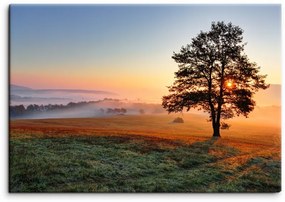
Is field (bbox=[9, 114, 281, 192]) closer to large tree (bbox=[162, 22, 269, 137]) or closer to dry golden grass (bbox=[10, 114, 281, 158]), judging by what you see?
dry golden grass (bbox=[10, 114, 281, 158])

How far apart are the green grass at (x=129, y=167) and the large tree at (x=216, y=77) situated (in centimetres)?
46

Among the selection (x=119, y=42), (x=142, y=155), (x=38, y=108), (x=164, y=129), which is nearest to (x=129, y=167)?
(x=142, y=155)

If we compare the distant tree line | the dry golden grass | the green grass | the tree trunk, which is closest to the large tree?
the tree trunk

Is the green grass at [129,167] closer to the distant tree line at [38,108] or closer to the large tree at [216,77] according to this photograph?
the distant tree line at [38,108]

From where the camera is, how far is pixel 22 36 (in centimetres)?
509

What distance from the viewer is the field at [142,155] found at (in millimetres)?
4941

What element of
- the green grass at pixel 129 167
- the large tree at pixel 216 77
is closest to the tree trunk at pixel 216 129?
the large tree at pixel 216 77

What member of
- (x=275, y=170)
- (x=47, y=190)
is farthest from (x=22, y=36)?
(x=275, y=170)

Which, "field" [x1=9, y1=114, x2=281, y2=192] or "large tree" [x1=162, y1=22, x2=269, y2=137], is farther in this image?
"large tree" [x1=162, y1=22, x2=269, y2=137]

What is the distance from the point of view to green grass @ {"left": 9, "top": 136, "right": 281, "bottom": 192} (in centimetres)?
493

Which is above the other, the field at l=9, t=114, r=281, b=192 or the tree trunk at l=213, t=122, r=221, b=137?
the tree trunk at l=213, t=122, r=221, b=137

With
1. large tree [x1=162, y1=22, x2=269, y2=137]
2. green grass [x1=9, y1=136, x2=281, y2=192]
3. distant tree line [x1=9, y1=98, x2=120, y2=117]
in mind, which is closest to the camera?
green grass [x1=9, y1=136, x2=281, y2=192]

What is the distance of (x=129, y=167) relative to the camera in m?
5.04

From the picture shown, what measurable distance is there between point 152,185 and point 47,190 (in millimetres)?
1173
